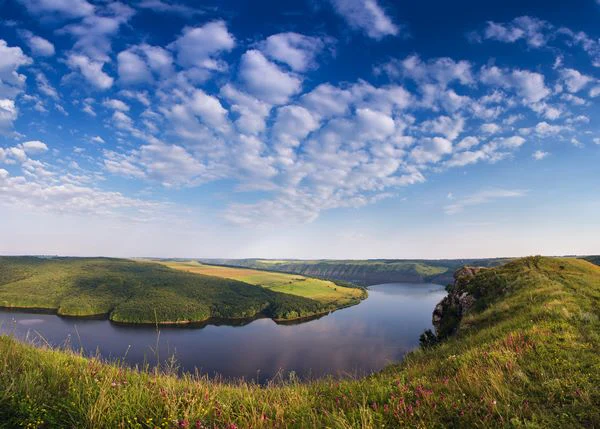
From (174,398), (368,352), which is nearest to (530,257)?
(174,398)

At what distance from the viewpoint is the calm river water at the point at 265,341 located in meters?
80.7

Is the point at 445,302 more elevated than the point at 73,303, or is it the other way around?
the point at 445,302

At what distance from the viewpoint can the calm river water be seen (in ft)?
265

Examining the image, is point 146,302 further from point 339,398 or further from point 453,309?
point 339,398

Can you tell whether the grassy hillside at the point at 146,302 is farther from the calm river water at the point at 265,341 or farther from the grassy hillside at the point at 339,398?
the grassy hillside at the point at 339,398

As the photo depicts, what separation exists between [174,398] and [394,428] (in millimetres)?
3531

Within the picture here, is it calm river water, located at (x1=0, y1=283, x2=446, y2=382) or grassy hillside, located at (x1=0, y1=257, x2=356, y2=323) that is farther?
grassy hillside, located at (x1=0, y1=257, x2=356, y2=323)

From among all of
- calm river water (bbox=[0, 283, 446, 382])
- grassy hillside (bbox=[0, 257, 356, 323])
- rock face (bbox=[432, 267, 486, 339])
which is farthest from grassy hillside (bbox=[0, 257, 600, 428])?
grassy hillside (bbox=[0, 257, 356, 323])

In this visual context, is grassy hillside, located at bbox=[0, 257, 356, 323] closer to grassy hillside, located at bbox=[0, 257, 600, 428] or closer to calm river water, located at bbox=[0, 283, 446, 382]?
calm river water, located at bbox=[0, 283, 446, 382]

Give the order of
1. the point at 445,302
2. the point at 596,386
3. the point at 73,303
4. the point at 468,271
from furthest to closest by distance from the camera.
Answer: the point at 73,303 → the point at 468,271 → the point at 445,302 → the point at 596,386

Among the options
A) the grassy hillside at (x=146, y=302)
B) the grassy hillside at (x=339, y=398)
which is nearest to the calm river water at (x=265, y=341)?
the grassy hillside at (x=146, y=302)

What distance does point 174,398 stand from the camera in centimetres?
469

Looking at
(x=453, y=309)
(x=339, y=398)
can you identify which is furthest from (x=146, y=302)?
(x=339, y=398)

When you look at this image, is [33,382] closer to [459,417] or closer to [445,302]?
[459,417]
